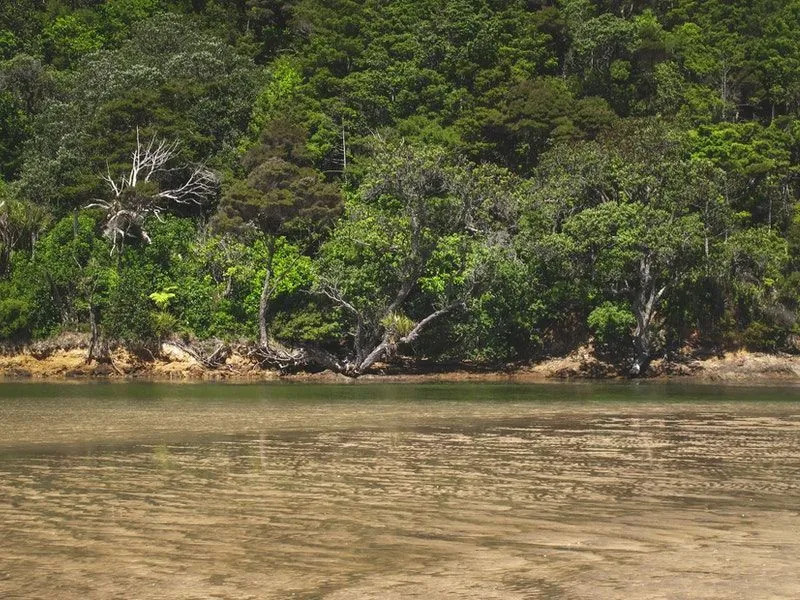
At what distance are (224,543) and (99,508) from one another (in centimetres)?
229

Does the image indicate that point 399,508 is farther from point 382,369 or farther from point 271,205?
Result: point 271,205

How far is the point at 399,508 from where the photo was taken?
373 inches

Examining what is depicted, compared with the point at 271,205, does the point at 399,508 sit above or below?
below

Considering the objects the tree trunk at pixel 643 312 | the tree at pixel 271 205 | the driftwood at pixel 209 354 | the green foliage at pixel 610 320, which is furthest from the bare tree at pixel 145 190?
the tree trunk at pixel 643 312

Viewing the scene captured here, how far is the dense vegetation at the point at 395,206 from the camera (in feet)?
140

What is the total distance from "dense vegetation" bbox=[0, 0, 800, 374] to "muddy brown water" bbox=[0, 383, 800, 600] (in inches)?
899

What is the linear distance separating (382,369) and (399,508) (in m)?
34.4

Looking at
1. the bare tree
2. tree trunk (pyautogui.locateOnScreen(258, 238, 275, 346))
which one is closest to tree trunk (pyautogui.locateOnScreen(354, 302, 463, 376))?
tree trunk (pyautogui.locateOnScreen(258, 238, 275, 346))

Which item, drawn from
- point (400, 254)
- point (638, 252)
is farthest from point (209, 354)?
point (638, 252)

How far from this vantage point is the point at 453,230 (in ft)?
147

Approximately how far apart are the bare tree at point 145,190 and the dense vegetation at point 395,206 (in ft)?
0.61

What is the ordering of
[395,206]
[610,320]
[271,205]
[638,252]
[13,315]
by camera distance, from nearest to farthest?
[638,252], [610,320], [13,315], [271,205], [395,206]

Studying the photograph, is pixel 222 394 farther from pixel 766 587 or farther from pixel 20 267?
pixel 766 587

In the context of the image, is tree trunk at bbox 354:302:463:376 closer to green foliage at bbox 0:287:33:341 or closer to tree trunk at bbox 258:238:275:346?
tree trunk at bbox 258:238:275:346
